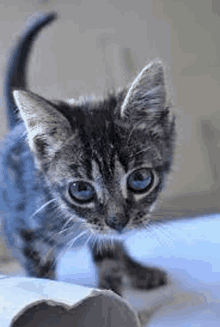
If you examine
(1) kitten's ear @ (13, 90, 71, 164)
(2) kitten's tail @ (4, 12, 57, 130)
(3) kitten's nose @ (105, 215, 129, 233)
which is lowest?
(3) kitten's nose @ (105, 215, 129, 233)


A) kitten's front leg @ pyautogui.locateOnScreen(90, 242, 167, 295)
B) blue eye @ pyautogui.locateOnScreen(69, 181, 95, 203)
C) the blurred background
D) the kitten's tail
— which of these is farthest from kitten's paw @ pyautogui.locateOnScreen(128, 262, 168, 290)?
the kitten's tail

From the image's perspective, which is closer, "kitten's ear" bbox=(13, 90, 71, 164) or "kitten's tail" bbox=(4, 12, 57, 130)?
"kitten's ear" bbox=(13, 90, 71, 164)

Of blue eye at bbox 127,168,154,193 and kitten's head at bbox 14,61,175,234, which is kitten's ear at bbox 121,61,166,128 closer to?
kitten's head at bbox 14,61,175,234

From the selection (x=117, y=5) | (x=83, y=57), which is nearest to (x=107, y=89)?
(x=83, y=57)

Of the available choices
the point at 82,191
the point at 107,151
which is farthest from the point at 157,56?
the point at 82,191

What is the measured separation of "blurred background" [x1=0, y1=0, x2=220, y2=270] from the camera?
0.84 metres

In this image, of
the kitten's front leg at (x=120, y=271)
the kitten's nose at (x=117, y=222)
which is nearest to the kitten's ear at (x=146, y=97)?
the kitten's nose at (x=117, y=222)

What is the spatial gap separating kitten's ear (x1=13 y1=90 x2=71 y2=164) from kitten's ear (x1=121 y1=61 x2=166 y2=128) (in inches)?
6.1

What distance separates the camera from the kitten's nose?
741mm

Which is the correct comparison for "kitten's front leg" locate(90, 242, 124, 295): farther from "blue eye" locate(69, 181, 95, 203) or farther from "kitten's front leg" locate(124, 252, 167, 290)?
"blue eye" locate(69, 181, 95, 203)

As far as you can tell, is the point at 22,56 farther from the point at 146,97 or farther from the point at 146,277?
the point at 146,277

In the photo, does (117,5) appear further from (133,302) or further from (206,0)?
(133,302)

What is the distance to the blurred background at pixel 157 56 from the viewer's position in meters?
0.84

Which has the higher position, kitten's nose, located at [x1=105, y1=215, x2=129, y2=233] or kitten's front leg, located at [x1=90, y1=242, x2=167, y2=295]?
kitten's nose, located at [x1=105, y1=215, x2=129, y2=233]
